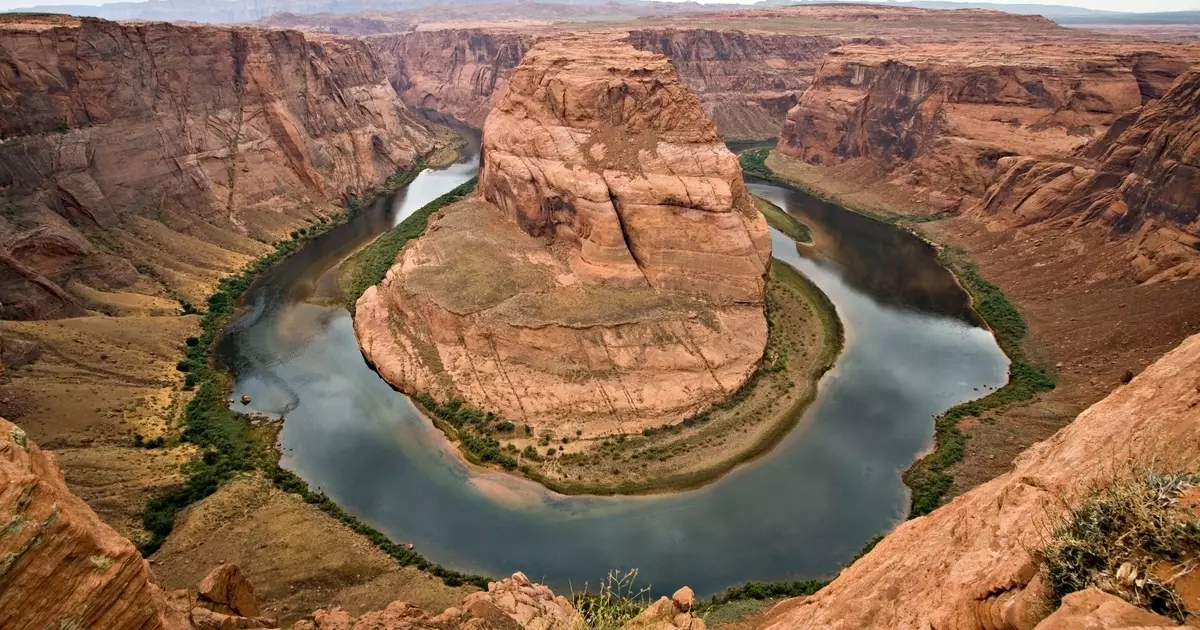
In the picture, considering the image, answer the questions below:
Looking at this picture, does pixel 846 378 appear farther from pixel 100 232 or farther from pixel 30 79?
pixel 30 79

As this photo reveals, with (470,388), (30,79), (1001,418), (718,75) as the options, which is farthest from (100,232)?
(718,75)

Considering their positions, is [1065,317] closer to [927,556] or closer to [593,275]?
[593,275]

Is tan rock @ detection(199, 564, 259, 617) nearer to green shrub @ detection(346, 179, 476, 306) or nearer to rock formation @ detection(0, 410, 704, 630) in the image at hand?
rock formation @ detection(0, 410, 704, 630)

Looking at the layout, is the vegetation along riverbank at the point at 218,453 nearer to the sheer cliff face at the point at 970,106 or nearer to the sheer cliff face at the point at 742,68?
the sheer cliff face at the point at 970,106

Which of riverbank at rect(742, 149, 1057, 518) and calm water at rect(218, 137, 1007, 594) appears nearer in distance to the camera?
calm water at rect(218, 137, 1007, 594)

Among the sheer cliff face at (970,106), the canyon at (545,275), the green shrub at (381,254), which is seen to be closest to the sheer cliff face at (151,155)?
the canyon at (545,275)

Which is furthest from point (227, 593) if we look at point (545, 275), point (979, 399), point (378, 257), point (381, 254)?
point (381, 254)

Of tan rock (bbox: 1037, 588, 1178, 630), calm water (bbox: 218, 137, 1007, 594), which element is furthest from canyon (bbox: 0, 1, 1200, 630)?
calm water (bbox: 218, 137, 1007, 594)
